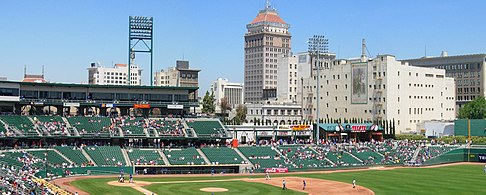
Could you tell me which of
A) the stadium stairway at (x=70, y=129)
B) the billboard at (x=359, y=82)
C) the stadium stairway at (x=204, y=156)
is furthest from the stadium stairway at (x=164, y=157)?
the billboard at (x=359, y=82)

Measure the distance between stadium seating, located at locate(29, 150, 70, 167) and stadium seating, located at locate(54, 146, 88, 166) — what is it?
1.38m

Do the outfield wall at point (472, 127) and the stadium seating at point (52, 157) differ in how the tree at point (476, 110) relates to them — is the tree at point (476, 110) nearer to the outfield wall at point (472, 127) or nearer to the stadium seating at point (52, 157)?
the outfield wall at point (472, 127)

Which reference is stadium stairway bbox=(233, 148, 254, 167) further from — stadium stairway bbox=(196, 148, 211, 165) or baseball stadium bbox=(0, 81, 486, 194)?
stadium stairway bbox=(196, 148, 211, 165)

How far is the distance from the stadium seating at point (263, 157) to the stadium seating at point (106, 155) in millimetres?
19413

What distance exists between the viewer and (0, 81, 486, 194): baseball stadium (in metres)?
71.2

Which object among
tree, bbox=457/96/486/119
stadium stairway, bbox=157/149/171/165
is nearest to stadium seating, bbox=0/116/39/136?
stadium stairway, bbox=157/149/171/165

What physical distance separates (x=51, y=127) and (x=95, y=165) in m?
11.8

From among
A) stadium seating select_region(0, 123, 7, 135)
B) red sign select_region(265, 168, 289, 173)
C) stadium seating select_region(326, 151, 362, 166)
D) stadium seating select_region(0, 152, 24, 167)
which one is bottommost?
red sign select_region(265, 168, 289, 173)

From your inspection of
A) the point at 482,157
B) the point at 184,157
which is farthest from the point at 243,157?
the point at 482,157

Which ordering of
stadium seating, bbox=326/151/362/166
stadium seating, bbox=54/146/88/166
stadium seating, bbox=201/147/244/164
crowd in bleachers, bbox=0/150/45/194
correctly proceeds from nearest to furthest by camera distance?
crowd in bleachers, bbox=0/150/45/194 < stadium seating, bbox=54/146/88/166 < stadium seating, bbox=201/147/244/164 < stadium seating, bbox=326/151/362/166

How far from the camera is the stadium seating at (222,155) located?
88.3 metres

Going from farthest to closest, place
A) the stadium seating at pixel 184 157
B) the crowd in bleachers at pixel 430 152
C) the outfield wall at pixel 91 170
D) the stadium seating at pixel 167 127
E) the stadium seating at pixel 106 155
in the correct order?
the crowd in bleachers at pixel 430 152 → the stadium seating at pixel 167 127 → the stadium seating at pixel 184 157 → the stadium seating at pixel 106 155 → the outfield wall at pixel 91 170

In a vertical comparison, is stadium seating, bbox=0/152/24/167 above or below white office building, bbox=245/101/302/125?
below

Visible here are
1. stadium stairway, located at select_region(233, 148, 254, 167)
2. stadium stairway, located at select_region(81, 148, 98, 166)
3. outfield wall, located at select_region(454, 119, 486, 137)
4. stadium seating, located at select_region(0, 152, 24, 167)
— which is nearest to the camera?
stadium seating, located at select_region(0, 152, 24, 167)
